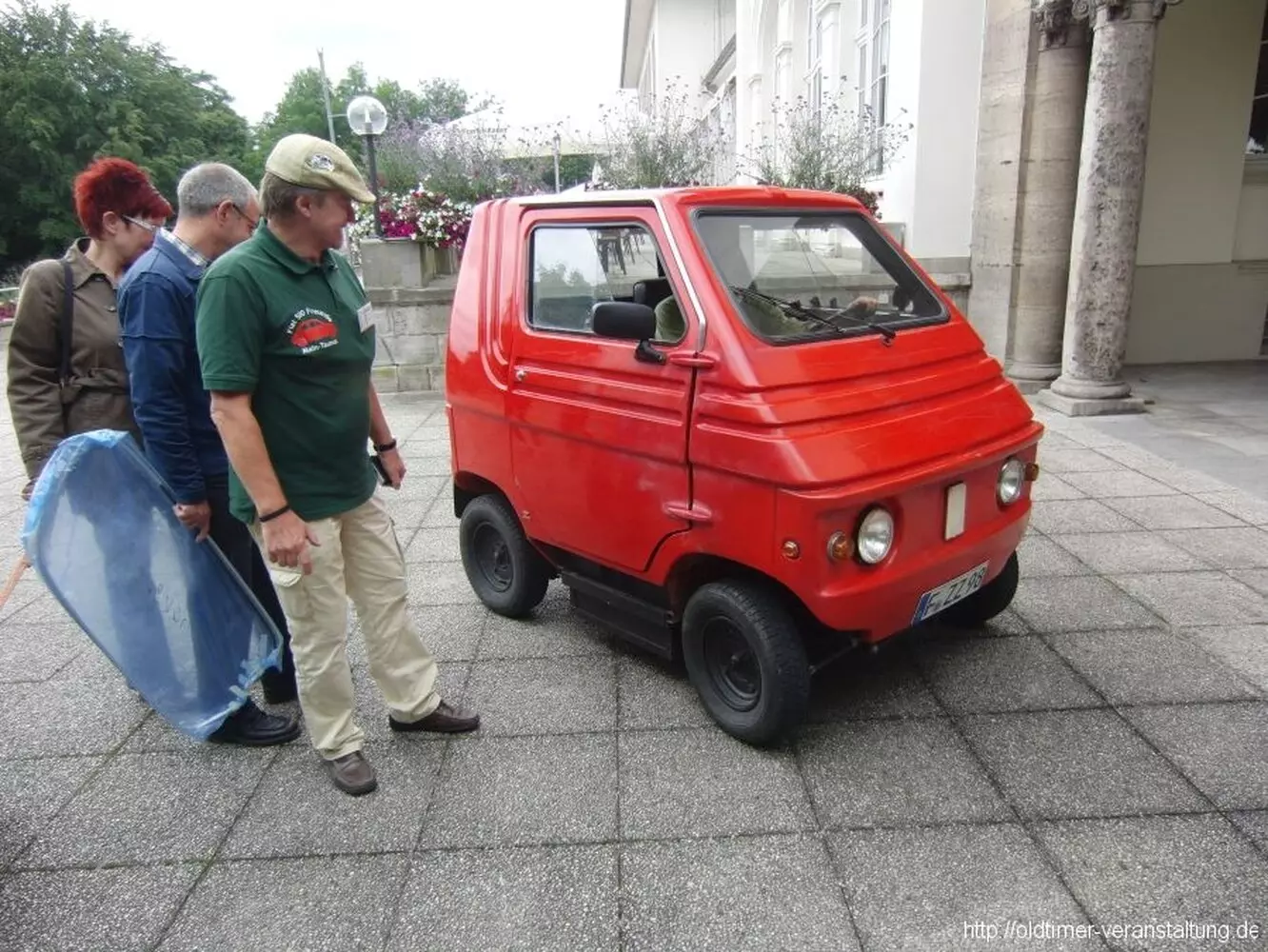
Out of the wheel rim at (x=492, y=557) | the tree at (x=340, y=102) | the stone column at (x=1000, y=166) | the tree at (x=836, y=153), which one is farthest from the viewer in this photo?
the tree at (x=340, y=102)

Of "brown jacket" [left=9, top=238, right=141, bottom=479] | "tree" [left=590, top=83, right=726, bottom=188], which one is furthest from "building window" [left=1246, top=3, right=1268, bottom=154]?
"brown jacket" [left=9, top=238, right=141, bottom=479]

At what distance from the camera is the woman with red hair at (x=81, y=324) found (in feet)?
9.87

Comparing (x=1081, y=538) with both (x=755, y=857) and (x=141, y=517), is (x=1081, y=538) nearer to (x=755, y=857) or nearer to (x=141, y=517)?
Result: (x=755, y=857)

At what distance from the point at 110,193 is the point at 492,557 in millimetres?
2212

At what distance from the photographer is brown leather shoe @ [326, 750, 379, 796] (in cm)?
286

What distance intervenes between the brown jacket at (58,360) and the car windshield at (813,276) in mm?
2226

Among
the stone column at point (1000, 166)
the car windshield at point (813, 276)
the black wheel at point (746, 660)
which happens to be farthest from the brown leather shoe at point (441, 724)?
the stone column at point (1000, 166)

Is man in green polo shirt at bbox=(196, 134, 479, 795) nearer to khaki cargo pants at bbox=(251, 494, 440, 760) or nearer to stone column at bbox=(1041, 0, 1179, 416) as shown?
khaki cargo pants at bbox=(251, 494, 440, 760)

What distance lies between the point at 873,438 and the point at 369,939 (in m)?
2.09

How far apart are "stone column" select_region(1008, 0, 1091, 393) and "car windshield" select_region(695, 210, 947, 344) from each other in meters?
5.73

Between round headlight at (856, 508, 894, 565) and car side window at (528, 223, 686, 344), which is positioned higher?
car side window at (528, 223, 686, 344)

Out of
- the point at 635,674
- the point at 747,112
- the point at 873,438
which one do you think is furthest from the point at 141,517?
the point at 747,112

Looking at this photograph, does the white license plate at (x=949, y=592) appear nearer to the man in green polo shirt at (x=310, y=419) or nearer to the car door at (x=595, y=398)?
the car door at (x=595, y=398)

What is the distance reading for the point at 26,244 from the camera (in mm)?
31938
